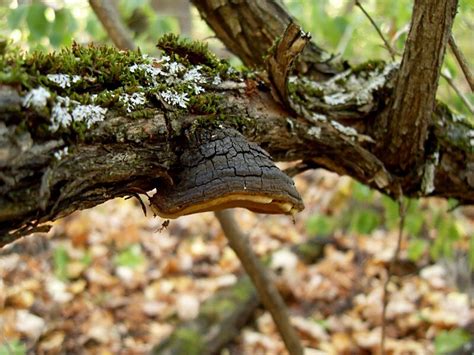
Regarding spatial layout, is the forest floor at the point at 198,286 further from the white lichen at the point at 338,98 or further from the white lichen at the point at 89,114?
the white lichen at the point at 89,114

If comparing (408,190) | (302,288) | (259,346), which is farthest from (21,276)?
(408,190)

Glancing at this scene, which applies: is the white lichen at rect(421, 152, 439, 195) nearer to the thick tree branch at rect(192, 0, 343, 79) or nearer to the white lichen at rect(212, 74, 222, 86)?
the thick tree branch at rect(192, 0, 343, 79)

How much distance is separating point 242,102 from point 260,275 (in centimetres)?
131

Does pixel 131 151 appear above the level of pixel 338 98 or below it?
below

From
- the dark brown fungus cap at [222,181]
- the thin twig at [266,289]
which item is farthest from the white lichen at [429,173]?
the thin twig at [266,289]

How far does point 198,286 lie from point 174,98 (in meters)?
3.39

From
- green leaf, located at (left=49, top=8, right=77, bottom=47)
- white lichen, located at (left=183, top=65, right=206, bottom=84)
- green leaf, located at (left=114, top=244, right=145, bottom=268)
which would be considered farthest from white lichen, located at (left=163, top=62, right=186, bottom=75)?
green leaf, located at (left=114, top=244, right=145, bottom=268)

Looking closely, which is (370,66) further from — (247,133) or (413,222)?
(413,222)

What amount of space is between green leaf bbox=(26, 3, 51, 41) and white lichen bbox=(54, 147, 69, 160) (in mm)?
1530

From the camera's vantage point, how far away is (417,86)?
1.46 metres

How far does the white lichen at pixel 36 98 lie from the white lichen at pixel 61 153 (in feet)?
0.27

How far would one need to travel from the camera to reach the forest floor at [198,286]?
3646 millimetres

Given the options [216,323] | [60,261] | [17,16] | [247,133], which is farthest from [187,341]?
[247,133]

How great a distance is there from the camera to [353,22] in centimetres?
273
